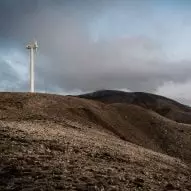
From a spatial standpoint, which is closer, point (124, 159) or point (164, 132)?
point (124, 159)

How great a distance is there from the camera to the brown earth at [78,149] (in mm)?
23969

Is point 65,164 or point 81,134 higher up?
point 81,134

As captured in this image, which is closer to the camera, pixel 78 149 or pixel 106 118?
pixel 78 149

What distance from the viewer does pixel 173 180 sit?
27.7 m

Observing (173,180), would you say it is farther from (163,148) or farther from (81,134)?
(163,148)

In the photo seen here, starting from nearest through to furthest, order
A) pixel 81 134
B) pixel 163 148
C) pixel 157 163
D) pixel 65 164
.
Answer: pixel 65 164, pixel 157 163, pixel 81 134, pixel 163 148

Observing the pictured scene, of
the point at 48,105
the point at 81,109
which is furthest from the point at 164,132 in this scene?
the point at 48,105

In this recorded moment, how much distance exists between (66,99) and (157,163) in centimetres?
2771

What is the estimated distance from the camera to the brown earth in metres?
24.0

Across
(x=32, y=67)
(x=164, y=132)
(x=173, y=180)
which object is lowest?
(x=173, y=180)

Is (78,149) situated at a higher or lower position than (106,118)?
lower

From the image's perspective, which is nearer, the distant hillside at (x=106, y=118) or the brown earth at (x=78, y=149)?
the brown earth at (x=78, y=149)

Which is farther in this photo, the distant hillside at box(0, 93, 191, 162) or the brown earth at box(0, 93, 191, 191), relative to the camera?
the distant hillside at box(0, 93, 191, 162)

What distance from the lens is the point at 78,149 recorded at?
3222cm
